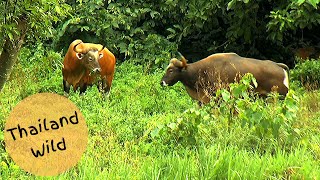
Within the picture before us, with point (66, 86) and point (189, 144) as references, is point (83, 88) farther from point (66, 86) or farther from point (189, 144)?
point (189, 144)

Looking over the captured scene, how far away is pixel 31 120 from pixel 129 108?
4.44 metres

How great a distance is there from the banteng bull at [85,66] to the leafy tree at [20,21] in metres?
5.30

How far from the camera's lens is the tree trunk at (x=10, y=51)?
3218 millimetres

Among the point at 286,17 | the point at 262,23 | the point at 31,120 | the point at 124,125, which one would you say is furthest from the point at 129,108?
the point at 262,23

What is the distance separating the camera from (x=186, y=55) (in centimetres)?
1253

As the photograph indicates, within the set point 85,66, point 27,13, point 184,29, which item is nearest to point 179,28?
point 184,29

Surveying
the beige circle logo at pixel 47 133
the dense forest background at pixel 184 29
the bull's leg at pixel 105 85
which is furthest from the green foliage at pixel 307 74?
the beige circle logo at pixel 47 133

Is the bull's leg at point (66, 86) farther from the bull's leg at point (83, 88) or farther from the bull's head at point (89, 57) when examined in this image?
the bull's head at point (89, 57)

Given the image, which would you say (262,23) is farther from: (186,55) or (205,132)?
(205,132)

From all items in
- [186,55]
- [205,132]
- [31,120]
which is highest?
[31,120]

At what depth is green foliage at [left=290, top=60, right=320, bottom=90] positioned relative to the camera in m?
9.74

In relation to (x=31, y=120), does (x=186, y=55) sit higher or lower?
lower

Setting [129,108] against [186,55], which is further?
[186,55]

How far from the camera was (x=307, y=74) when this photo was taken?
994cm
